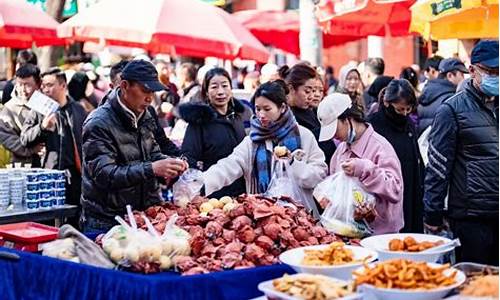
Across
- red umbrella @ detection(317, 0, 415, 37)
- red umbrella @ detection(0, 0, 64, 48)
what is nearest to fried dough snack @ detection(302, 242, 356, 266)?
red umbrella @ detection(317, 0, 415, 37)

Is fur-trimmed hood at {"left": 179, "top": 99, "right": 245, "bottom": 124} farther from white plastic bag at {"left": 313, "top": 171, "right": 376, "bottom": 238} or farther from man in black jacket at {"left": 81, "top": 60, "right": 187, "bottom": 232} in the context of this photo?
white plastic bag at {"left": 313, "top": 171, "right": 376, "bottom": 238}

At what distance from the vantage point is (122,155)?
5.36 m

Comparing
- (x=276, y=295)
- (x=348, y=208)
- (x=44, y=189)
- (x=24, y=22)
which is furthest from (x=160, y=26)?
(x=276, y=295)

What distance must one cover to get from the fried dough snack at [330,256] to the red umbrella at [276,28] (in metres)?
11.8

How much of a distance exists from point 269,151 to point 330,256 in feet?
5.98

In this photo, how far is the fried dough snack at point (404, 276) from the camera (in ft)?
11.8

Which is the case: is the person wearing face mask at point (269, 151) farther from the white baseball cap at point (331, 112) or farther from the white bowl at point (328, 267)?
the white bowl at point (328, 267)

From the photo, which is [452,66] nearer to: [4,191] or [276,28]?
[4,191]

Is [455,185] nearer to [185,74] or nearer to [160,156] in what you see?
[160,156]

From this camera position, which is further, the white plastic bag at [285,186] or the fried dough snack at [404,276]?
the white plastic bag at [285,186]

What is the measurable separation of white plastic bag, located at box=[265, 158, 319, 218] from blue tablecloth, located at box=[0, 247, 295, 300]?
128 cm

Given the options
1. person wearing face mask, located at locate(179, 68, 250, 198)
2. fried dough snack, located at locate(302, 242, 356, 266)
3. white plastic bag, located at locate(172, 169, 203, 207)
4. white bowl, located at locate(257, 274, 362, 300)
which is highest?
person wearing face mask, located at locate(179, 68, 250, 198)

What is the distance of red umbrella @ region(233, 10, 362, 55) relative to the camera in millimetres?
15852

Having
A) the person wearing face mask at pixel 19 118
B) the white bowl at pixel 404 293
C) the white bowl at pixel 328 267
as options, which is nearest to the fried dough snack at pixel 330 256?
the white bowl at pixel 328 267
